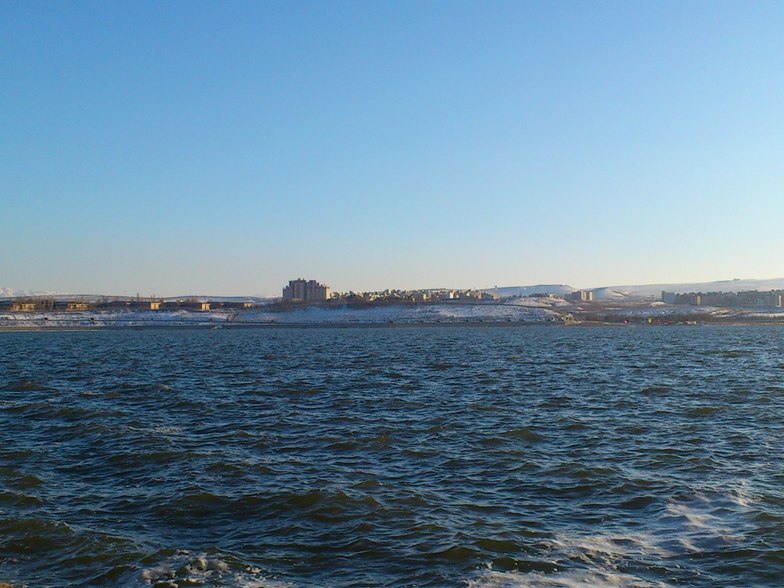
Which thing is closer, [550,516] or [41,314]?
[550,516]

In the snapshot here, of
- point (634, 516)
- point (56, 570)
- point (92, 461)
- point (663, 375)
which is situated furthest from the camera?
point (663, 375)

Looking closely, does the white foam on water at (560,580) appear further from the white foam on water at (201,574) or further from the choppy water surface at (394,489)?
the white foam on water at (201,574)

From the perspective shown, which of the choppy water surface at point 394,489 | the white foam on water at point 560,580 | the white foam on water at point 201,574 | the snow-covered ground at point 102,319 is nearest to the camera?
the white foam on water at point 560,580

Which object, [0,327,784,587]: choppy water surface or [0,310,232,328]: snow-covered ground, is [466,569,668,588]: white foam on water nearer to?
[0,327,784,587]: choppy water surface

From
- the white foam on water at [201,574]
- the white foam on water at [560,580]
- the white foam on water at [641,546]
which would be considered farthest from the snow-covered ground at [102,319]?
the white foam on water at [560,580]

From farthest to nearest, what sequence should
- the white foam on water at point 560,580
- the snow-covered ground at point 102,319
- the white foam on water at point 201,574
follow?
1. the snow-covered ground at point 102,319
2. the white foam on water at point 201,574
3. the white foam on water at point 560,580

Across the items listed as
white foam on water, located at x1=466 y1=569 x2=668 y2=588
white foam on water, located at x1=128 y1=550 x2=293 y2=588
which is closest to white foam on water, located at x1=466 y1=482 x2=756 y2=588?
white foam on water, located at x1=466 y1=569 x2=668 y2=588

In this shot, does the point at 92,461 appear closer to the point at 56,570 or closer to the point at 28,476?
the point at 28,476

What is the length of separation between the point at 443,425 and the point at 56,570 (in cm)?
1418

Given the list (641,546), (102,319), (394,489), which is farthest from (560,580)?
(102,319)

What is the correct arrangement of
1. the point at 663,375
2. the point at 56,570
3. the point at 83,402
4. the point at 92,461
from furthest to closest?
the point at 663,375
the point at 83,402
the point at 92,461
the point at 56,570

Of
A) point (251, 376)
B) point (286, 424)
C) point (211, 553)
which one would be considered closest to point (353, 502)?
point (211, 553)

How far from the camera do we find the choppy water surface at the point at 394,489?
11.2 metres

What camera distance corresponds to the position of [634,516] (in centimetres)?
1362
